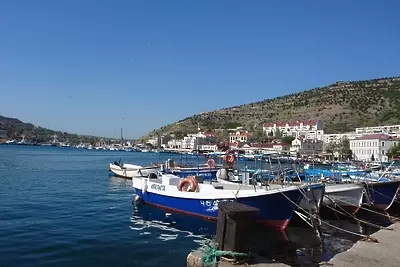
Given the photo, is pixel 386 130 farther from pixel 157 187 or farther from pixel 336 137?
pixel 157 187

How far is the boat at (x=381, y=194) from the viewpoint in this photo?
70.7 ft

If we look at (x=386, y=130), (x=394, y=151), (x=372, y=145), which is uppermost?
(x=386, y=130)

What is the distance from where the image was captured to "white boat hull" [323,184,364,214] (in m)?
20.2

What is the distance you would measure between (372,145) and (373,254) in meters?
102

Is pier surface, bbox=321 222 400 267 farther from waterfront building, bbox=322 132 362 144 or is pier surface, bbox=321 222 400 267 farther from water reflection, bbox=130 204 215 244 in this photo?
waterfront building, bbox=322 132 362 144

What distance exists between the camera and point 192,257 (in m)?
8.15

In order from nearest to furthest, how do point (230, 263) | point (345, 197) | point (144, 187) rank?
point (230, 263) < point (345, 197) < point (144, 187)

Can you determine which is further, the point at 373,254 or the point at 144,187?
→ the point at 144,187

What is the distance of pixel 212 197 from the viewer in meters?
18.3

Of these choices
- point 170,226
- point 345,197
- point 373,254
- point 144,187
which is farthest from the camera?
point 144,187

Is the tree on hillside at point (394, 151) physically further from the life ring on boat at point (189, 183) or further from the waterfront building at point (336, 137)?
the life ring on boat at point (189, 183)

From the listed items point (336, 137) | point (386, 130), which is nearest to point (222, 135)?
point (336, 137)

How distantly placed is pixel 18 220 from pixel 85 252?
7.17 meters

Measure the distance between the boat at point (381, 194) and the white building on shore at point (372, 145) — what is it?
80328mm
